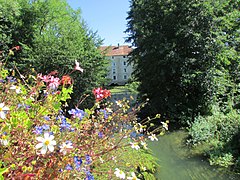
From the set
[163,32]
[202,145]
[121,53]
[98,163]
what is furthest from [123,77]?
[98,163]

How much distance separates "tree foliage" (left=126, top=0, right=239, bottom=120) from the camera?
9.91m

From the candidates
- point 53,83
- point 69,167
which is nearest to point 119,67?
point 53,83

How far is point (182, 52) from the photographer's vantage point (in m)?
10.5

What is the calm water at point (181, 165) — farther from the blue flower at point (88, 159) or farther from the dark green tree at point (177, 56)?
the blue flower at point (88, 159)

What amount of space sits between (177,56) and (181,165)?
16.6 feet

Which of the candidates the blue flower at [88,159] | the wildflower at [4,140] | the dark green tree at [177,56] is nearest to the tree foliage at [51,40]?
the dark green tree at [177,56]

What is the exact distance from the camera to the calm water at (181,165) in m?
5.50

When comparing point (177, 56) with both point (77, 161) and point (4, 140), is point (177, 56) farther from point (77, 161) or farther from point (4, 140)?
point (4, 140)

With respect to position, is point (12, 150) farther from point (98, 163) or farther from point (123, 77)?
point (123, 77)

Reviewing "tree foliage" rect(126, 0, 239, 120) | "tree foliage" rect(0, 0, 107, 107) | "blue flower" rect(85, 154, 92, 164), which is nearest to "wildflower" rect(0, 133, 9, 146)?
"blue flower" rect(85, 154, 92, 164)

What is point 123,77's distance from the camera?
175 feet

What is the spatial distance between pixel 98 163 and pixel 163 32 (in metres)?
9.41

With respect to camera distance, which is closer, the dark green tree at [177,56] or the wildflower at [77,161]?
A: the wildflower at [77,161]

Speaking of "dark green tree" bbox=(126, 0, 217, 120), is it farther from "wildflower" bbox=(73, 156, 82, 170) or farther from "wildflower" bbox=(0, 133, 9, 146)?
"wildflower" bbox=(0, 133, 9, 146)
